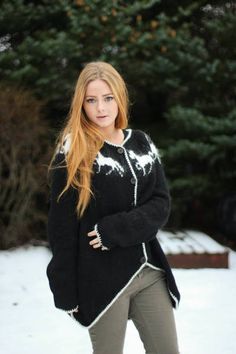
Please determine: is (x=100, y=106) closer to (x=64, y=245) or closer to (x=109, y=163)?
(x=109, y=163)

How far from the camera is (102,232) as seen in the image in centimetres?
190

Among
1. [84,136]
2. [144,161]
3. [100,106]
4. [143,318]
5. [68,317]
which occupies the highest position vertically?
A: [100,106]

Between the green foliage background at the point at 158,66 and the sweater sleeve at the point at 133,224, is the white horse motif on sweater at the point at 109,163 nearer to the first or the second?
the sweater sleeve at the point at 133,224

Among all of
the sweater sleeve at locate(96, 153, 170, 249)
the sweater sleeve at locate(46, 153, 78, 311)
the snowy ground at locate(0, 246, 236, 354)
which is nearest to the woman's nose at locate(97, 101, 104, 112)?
the sweater sleeve at locate(46, 153, 78, 311)

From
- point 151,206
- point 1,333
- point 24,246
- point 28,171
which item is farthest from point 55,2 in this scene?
point 151,206

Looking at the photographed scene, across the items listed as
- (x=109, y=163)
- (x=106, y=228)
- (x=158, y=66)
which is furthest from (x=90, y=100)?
(x=158, y=66)

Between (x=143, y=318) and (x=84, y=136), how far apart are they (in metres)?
0.78

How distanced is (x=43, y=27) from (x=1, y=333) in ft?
13.6

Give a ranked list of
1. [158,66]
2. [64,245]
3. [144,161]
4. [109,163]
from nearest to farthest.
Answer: [64,245] < [109,163] < [144,161] < [158,66]

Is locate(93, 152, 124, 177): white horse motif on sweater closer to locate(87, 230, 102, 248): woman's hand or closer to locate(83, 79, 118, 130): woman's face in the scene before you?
locate(83, 79, 118, 130): woman's face

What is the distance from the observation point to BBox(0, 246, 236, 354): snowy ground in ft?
10.6

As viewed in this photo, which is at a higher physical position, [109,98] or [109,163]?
[109,98]

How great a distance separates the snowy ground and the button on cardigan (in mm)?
1380

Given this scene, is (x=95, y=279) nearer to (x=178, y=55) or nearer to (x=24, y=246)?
(x=24, y=246)
